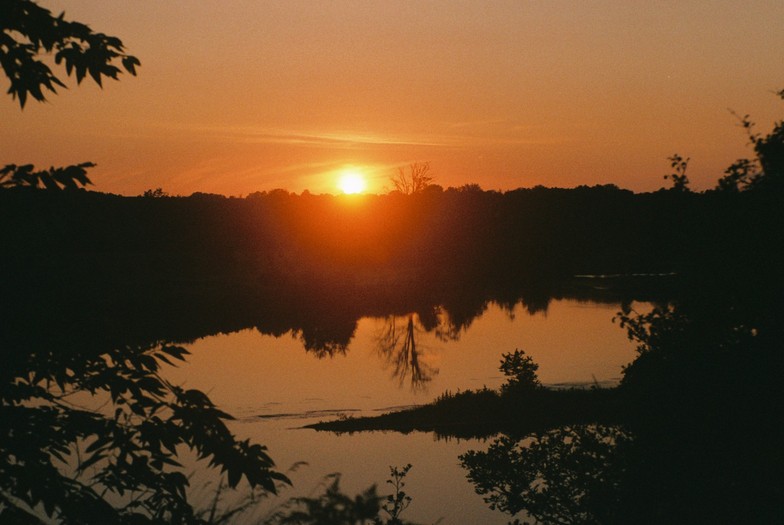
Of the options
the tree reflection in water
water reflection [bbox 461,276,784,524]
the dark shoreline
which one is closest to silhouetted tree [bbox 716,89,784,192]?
water reflection [bbox 461,276,784,524]

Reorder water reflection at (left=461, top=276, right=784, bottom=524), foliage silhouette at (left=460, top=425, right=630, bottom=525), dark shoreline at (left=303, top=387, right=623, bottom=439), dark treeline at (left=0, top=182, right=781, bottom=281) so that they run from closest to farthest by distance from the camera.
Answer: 1. water reflection at (left=461, top=276, right=784, bottom=524)
2. foliage silhouette at (left=460, top=425, right=630, bottom=525)
3. dark shoreline at (left=303, top=387, right=623, bottom=439)
4. dark treeline at (left=0, top=182, right=781, bottom=281)

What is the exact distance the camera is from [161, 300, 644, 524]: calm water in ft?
91.8

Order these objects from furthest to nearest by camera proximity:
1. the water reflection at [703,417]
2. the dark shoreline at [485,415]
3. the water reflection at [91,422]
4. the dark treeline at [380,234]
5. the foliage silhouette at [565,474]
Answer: the dark treeline at [380,234], the dark shoreline at [485,415], the foliage silhouette at [565,474], the water reflection at [703,417], the water reflection at [91,422]

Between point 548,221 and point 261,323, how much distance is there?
6707cm

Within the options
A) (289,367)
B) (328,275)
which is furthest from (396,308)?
(289,367)

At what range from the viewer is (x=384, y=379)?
48.0 meters

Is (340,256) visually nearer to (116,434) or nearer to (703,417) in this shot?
(703,417)

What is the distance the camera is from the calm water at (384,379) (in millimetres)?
27969

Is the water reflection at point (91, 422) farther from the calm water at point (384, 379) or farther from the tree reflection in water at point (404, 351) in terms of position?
the tree reflection in water at point (404, 351)

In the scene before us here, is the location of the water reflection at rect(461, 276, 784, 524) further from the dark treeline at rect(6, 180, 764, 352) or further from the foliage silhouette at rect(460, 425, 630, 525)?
the dark treeline at rect(6, 180, 764, 352)

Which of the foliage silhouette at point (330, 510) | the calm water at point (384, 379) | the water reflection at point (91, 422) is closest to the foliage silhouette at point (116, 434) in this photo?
the water reflection at point (91, 422)

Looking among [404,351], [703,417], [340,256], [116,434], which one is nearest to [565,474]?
[703,417]

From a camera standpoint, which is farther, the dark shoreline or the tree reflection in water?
the tree reflection in water

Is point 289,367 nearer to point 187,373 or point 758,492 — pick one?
point 187,373
